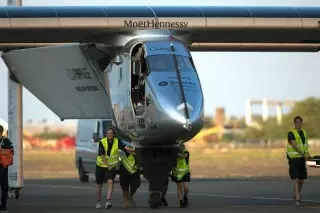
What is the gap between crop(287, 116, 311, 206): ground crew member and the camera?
24.0 m

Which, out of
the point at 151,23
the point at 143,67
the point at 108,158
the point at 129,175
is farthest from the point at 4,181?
the point at 151,23

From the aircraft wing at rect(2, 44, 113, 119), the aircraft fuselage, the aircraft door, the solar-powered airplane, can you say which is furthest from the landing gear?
the aircraft wing at rect(2, 44, 113, 119)

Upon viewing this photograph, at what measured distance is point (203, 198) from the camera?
27656mm

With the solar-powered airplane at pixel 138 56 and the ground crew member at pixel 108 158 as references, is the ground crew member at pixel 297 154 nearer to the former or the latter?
the solar-powered airplane at pixel 138 56

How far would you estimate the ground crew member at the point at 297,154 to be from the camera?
24.0 m

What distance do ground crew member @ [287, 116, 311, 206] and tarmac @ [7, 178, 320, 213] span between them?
2.13 ft

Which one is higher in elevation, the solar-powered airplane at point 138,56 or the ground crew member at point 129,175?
the solar-powered airplane at point 138,56

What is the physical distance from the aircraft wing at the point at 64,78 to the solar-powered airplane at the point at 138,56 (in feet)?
0.10

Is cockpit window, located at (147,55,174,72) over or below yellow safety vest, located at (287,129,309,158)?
over

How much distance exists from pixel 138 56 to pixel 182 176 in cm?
304

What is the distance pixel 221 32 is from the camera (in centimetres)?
2727

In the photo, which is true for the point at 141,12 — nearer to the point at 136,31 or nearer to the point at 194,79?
the point at 136,31

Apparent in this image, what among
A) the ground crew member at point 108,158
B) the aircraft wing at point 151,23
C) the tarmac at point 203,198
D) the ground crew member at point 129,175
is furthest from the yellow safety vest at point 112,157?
the aircraft wing at point 151,23

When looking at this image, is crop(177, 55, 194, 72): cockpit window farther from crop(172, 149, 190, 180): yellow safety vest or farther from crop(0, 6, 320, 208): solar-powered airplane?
crop(172, 149, 190, 180): yellow safety vest
